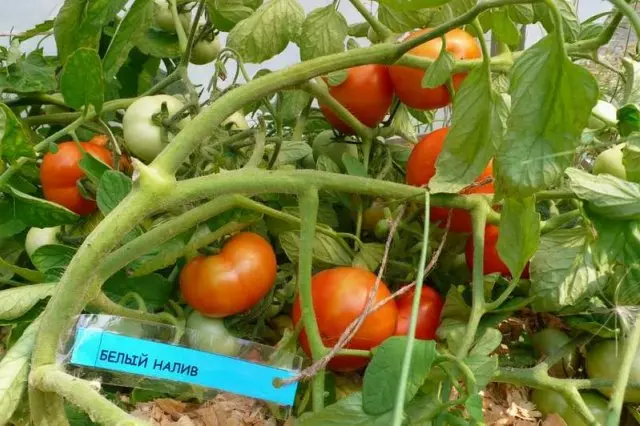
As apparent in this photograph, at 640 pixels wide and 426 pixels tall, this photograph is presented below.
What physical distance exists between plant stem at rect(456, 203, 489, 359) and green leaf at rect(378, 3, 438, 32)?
20 cm

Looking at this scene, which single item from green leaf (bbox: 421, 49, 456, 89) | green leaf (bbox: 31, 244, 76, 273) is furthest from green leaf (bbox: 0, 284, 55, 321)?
green leaf (bbox: 421, 49, 456, 89)

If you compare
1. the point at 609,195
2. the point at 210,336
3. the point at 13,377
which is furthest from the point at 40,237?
the point at 609,195

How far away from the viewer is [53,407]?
1.56ft

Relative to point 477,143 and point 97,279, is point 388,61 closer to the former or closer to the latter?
point 477,143

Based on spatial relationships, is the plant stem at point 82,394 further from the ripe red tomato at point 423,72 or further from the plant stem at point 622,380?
the ripe red tomato at point 423,72

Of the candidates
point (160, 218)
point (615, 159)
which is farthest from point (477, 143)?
point (160, 218)

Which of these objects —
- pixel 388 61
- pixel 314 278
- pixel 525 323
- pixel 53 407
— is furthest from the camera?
pixel 525 323

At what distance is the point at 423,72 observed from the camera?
753 mm

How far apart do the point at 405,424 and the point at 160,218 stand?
0.35 m

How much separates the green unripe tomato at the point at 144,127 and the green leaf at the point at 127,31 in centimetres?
5

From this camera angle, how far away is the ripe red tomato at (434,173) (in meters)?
0.71

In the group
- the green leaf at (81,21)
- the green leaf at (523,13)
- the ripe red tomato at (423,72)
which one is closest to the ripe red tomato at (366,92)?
the ripe red tomato at (423,72)

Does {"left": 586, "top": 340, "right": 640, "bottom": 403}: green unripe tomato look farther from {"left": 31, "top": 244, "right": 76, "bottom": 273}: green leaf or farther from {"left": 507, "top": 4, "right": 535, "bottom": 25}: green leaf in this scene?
{"left": 31, "top": 244, "right": 76, "bottom": 273}: green leaf

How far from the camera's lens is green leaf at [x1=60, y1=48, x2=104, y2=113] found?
0.64 meters
